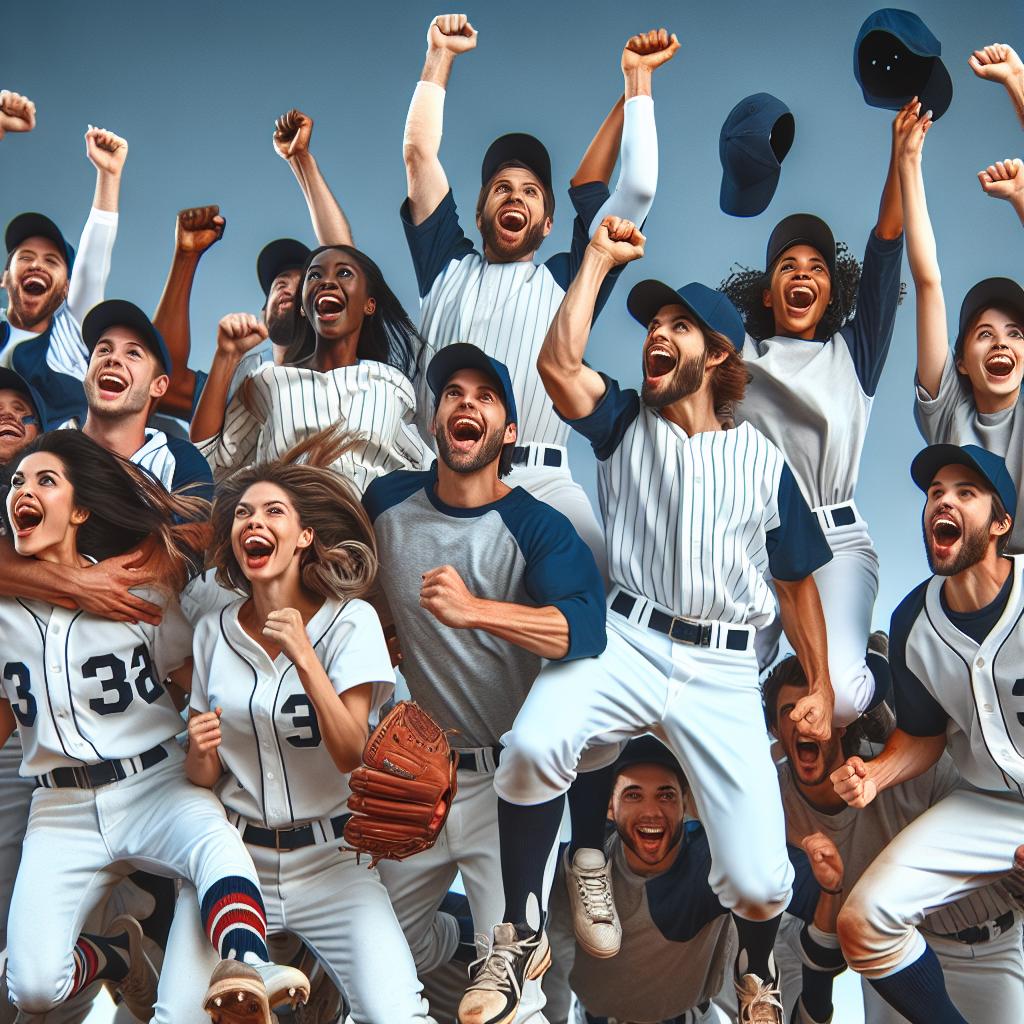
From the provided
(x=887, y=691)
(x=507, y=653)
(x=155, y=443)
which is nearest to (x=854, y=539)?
(x=887, y=691)

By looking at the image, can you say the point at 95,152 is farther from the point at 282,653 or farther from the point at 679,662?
A: the point at 679,662

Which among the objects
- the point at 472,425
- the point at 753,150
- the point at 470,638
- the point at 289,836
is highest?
the point at 753,150

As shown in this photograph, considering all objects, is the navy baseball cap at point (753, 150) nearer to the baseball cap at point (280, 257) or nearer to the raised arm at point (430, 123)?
the raised arm at point (430, 123)

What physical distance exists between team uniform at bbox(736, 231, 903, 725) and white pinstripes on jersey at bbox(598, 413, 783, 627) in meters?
0.55

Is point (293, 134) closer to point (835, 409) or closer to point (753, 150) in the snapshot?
point (753, 150)

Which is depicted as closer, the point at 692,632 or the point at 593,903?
the point at 692,632

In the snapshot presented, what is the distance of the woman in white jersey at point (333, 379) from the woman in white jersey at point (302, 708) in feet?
1.76

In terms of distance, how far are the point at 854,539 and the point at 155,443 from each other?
2.27m

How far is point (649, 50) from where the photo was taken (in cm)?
484

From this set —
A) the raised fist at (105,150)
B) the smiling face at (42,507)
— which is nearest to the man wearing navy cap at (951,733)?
the smiling face at (42,507)

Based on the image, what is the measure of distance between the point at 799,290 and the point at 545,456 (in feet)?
3.45

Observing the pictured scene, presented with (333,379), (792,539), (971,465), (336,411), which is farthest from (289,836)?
(971,465)

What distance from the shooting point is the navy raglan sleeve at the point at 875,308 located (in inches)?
196

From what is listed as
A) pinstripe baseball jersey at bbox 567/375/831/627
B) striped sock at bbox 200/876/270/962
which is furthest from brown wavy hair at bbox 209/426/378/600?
striped sock at bbox 200/876/270/962
